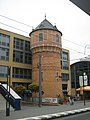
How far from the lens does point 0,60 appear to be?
161 feet

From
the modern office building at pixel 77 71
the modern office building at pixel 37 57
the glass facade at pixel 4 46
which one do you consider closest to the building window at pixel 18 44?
the modern office building at pixel 37 57

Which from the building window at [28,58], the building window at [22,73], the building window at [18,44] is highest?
the building window at [18,44]

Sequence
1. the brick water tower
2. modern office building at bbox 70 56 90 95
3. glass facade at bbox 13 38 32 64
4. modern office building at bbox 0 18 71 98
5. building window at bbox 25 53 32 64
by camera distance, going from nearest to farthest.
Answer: the brick water tower < modern office building at bbox 0 18 71 98 < glass facade at bbox 13 38 32 64 < building window at bbox 25 53 32 64 < modern office building at bbox 70 56 90 95

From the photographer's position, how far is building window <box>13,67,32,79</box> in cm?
5243

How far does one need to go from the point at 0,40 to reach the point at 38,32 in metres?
8.12

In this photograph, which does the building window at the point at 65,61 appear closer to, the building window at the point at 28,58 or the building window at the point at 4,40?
the building window at the point at 28,58

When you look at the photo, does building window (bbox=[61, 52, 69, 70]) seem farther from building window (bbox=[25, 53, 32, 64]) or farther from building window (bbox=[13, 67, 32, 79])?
building window (bbox=[13, 67, 32, 79])

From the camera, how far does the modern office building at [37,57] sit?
163ft

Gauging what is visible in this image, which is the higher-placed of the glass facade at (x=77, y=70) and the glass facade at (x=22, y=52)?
the glass facade at (x=22, y=52)

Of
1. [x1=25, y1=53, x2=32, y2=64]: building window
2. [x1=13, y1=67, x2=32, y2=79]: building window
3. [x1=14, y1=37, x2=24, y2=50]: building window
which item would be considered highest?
[x1=14, y1=37, x2=24, y2=50]: building window

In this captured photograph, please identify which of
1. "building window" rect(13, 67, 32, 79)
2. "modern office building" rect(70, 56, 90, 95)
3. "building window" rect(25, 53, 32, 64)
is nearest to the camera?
"building window" rect(13, 67, 32, 79)

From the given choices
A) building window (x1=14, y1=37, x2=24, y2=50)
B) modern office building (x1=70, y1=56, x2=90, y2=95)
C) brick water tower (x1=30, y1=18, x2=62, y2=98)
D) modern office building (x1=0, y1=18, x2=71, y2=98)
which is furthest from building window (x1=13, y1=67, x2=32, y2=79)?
modern office building (x1=70, y1=56, x2=90, y2=95)

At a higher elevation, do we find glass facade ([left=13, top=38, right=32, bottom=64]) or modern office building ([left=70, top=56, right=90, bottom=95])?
glass facade ([left=13, top=38, right=32, bottom=64])

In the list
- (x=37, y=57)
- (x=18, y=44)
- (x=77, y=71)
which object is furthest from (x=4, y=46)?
(x=77, y=71)
